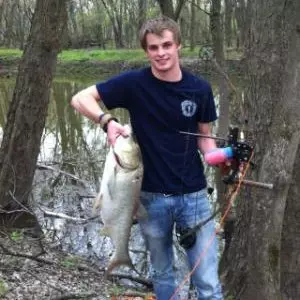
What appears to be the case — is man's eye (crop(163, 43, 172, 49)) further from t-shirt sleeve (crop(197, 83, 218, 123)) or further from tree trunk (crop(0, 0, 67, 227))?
Answer: tree trunk (crop(0, 0, 67, 227))

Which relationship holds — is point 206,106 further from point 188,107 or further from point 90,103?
point 90,103

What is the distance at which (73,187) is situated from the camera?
416 inches

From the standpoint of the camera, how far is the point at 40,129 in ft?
27.7

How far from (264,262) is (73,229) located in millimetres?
5155

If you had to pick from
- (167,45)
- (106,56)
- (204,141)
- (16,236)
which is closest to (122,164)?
(204,141)

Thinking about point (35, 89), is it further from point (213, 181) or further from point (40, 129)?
point (213, 181)

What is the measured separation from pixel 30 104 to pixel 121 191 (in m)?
4.84

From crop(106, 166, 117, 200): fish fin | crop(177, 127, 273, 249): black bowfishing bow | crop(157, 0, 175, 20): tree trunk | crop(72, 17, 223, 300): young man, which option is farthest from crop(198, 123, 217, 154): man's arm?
crop(157, 0, 175, 20): tree trunk

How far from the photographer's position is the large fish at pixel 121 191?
353cm

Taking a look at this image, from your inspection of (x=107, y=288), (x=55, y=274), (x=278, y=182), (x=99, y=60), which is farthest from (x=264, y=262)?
(x=99, y=60)

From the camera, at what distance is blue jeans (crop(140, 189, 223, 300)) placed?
12.7 ft

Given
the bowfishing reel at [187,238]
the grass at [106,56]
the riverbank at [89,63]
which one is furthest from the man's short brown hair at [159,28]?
the grass at [106,56]

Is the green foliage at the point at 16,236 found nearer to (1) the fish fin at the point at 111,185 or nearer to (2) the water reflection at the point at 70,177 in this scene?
(2) the water reflection at the point at 70,177

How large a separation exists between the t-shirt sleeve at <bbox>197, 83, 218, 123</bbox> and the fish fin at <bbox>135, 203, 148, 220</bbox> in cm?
72
